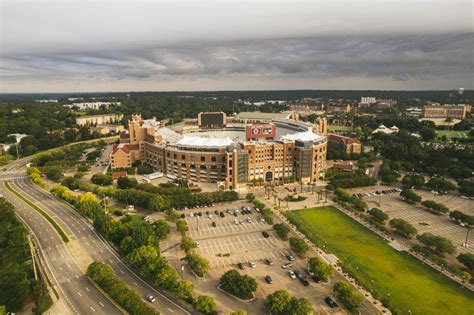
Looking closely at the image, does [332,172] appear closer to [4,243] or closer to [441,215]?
[441,215]

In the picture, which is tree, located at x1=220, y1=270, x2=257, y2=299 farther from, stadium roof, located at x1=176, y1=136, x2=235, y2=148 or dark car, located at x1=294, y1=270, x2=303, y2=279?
stadium roof, located at x1=176, y1=136, x2=235, y2=148

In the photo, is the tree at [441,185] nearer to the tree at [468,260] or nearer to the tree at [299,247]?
the tree at [468,260]

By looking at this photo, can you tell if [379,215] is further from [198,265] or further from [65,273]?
[65,273]

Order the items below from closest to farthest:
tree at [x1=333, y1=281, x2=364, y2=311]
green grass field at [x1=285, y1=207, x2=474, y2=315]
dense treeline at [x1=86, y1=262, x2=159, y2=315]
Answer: dense treeline at [x1=86, y1=262, x2=159, y2=315]
tree at [x1=333, y1=281, x2=364, y2=311]
green grass field at [x1=285, y1=207, x2=474, y2=315]

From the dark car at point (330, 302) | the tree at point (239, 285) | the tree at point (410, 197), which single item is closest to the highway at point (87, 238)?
the tree at point (239, 285)

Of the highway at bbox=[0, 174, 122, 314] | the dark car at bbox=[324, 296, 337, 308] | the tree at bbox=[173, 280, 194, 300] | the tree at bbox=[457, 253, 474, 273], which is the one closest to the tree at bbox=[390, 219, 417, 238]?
the tree at bbox=[457, 253, 474, 273]

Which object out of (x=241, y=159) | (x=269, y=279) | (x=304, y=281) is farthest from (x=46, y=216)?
(x=304, y=281)
